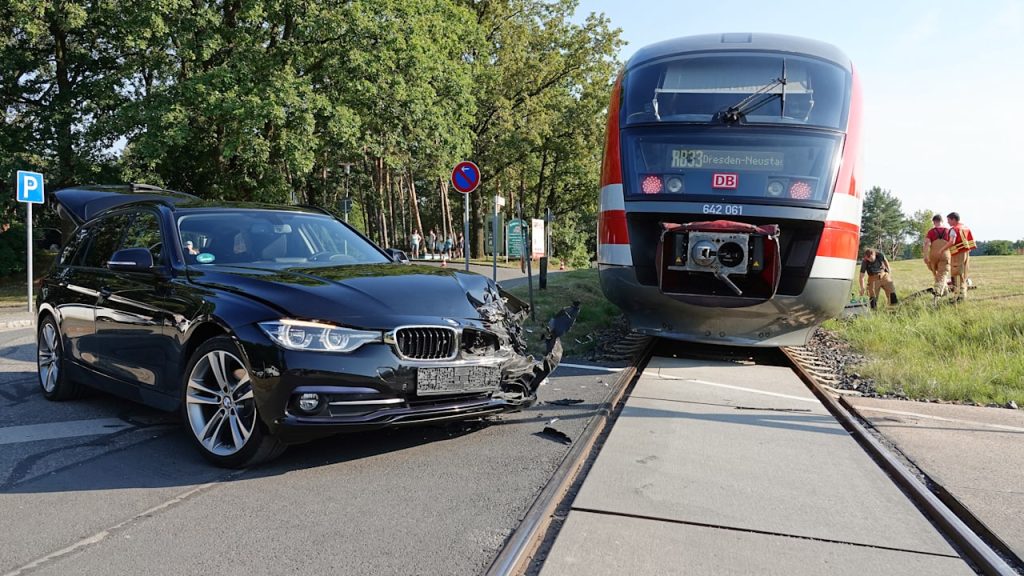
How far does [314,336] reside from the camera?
403 cm

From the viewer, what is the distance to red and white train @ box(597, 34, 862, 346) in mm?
7508

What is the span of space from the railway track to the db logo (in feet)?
8.03

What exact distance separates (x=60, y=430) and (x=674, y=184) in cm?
593

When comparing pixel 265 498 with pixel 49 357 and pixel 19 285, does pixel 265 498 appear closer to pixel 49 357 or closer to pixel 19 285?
pixel 49 357

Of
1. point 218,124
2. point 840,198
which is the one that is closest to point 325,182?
point 218,124

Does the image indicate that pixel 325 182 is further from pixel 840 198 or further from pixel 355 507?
pixel 355 507

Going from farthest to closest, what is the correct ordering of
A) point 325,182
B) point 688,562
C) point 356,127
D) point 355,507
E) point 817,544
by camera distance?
point 325,182 < point 356,127 < point 355,507 < point 817,544 < point 688,562

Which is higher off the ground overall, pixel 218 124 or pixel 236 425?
pixel 218 124

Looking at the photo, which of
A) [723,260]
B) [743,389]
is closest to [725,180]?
[723,260]

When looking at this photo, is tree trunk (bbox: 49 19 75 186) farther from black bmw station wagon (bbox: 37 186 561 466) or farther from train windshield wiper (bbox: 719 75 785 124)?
train windshield wiper (bbox: 719 75 785 124)

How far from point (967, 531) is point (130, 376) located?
496 centimetres

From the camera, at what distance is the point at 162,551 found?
124 inches

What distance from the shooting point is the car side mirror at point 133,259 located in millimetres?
4844

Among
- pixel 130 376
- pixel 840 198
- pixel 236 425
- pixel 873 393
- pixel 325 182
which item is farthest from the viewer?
pixel 325 182
